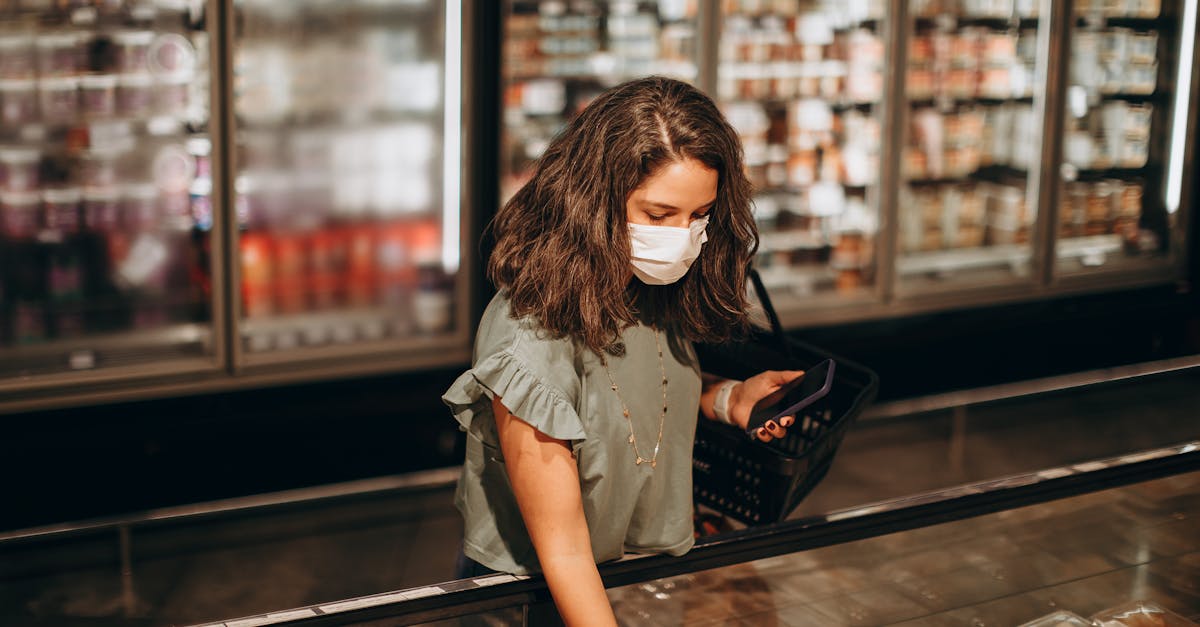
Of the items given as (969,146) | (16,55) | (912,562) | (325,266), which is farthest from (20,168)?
(969,146)

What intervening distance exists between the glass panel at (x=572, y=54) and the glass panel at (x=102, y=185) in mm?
1298

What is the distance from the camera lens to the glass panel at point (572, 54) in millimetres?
5070

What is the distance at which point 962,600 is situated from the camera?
1991mm

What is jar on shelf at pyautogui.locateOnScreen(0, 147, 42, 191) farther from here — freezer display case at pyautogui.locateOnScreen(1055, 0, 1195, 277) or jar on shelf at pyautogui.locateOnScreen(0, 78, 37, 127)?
freezer display case at pyautogui.locateOnScreen(1055, 0, 1195, 277)

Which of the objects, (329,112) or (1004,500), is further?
(329,112)

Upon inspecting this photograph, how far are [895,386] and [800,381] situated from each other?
3.99 metres

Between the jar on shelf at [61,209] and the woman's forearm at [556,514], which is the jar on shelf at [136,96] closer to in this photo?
the jar on shelf at [61,209]

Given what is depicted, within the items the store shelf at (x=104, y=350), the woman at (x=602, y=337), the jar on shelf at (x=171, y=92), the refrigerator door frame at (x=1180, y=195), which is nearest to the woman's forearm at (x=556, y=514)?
the woman at (x=602, y=337)

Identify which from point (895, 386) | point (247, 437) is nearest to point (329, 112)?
point (247, 437)

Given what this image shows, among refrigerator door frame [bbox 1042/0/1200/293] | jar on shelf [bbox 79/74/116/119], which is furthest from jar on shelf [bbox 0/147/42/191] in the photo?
refrigerator door frame [bbox 1042/0/1200/293]

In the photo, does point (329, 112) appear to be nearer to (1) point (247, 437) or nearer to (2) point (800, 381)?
(1) point (247, 437)

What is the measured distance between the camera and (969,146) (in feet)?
20.5

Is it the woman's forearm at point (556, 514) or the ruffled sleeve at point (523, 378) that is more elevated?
the ruffled sleeve at point (523, 378)

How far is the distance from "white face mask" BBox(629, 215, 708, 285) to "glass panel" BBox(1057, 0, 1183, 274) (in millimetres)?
5199
